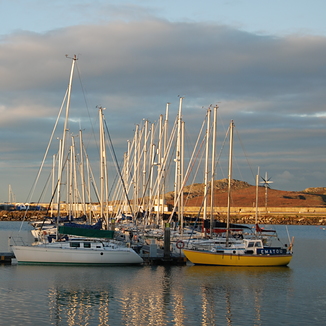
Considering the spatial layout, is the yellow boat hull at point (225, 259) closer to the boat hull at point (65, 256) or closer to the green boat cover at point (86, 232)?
the boat hull at point (65, 256)

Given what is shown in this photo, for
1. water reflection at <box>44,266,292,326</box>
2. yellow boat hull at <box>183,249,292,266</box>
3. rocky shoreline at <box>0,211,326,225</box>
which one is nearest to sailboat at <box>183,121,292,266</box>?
yellow boat hull at <box>183,249,292,266</box>

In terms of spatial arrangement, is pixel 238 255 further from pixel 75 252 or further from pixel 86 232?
pixel 75 252

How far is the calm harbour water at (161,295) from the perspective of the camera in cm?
2480

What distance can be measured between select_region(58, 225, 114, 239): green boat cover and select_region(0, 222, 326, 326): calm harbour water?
3087 mm

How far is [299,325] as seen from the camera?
78.6ft

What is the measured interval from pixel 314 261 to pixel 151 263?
669 inches

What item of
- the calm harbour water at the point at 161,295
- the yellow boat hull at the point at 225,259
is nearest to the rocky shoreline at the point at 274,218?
the yellow boat hull at the point at 225,259

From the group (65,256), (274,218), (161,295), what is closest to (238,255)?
(161,295)

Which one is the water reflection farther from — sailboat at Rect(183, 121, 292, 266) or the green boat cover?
the green boat cover

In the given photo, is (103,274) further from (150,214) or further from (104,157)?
(150,214)

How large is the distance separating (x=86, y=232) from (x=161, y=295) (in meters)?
12.4

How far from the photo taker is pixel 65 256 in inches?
1517

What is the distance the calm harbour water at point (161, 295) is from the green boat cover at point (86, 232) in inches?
122

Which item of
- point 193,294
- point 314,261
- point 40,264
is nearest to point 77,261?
point 40,264
